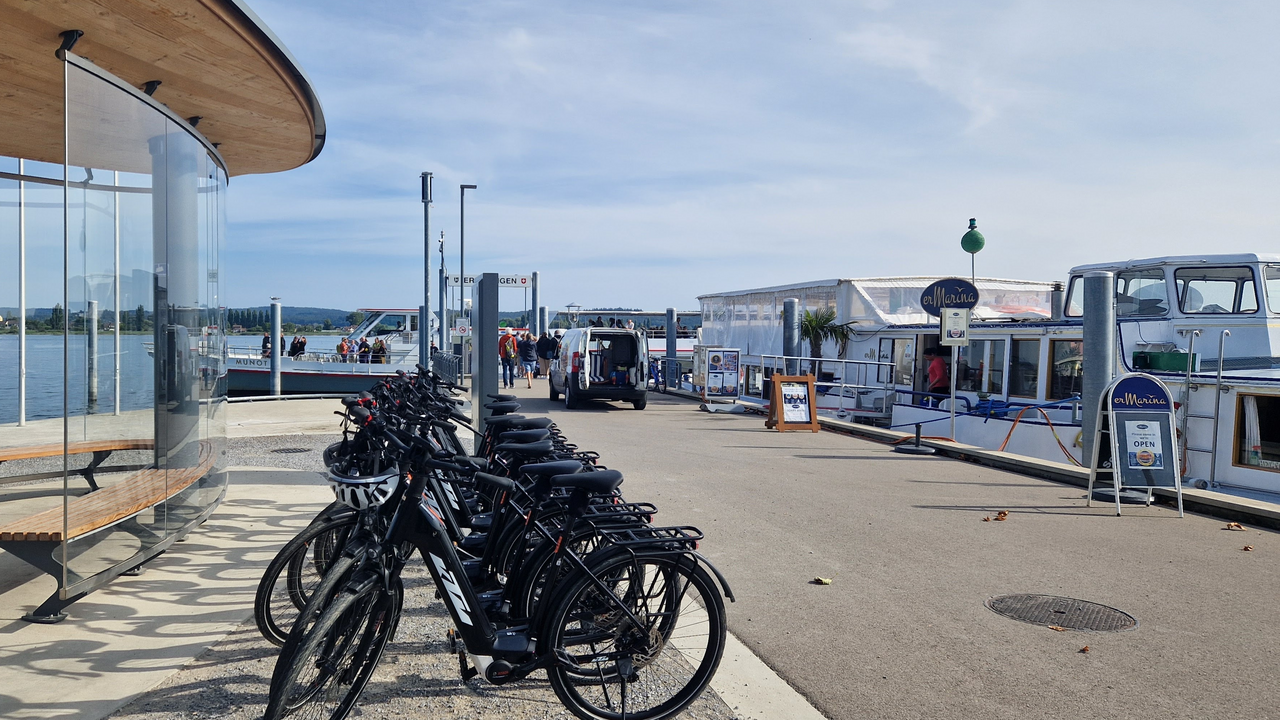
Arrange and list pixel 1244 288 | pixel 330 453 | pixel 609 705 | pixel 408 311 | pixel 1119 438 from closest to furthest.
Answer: pixel 609 705
pixel 330 453
pixel 1119 438
pixel 1244 288
pixel 408 311

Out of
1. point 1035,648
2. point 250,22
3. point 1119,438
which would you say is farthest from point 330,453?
point 1119,438

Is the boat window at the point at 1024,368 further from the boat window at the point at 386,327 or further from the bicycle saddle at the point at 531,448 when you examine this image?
the boat window at the point at 386,327

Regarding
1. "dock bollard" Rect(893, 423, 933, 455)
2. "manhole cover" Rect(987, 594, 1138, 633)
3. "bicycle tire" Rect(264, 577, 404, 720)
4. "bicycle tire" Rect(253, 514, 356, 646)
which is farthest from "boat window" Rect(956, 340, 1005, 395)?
"bicycle tire" Rect(264, 577, 404, 720)

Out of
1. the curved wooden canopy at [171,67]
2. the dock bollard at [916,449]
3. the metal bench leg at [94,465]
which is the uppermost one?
the curved wooden canopy at [171,67]

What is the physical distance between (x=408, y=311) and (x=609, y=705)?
4479cm

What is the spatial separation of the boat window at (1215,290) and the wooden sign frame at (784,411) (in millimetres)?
5963

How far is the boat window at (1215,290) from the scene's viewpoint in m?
14.1

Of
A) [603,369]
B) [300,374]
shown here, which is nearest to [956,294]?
[603,369]

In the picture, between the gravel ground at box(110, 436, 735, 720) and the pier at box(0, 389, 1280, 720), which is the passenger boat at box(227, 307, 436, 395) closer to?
the pier at box(0, 389, 1280, 720)

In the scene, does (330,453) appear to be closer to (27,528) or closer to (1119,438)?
(27,528)

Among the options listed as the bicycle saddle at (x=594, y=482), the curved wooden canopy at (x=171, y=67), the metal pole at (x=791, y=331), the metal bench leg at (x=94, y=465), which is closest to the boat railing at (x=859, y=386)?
the metal pole at (x=791, y=331)

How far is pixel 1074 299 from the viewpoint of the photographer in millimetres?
17234

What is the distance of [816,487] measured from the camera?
386 inches

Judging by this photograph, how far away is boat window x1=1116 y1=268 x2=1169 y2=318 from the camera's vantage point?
583 inches
